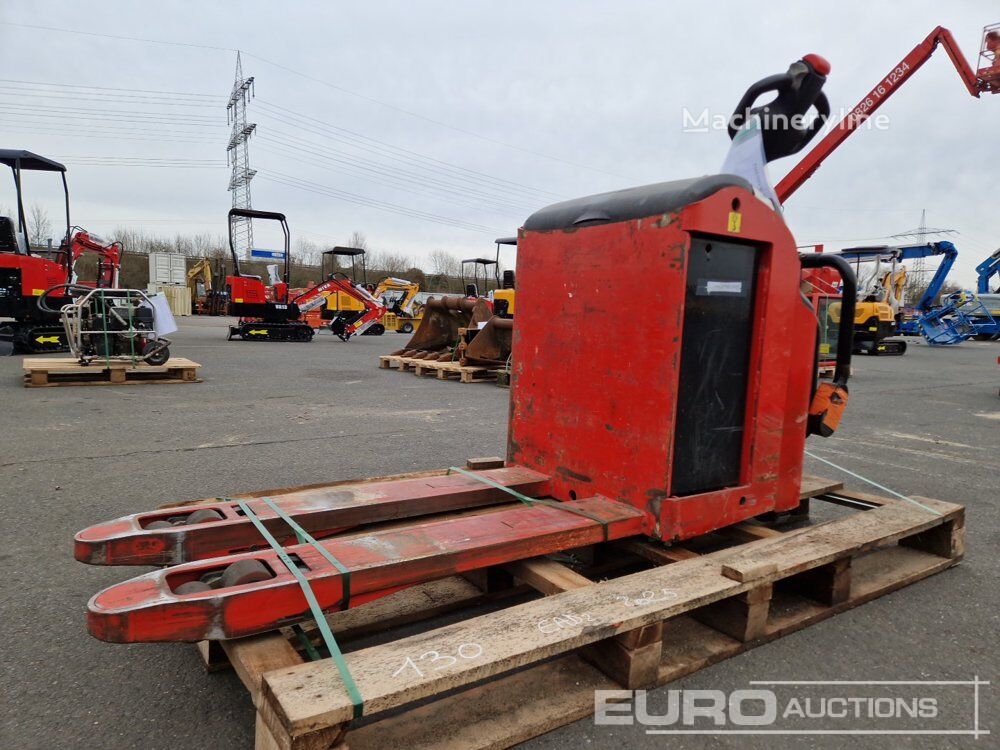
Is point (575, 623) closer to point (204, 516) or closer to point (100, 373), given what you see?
point (204, 516)

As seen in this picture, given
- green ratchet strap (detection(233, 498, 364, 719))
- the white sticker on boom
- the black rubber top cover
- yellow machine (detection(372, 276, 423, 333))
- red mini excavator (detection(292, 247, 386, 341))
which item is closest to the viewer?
green ratchet strap (detection(233, 498, 364, 719))

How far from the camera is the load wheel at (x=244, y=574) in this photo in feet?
5.35

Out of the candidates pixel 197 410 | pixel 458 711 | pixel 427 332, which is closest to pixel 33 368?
pixel 197 410

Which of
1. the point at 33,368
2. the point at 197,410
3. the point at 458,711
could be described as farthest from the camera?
the point at 33,368

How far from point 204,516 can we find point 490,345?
731 cm

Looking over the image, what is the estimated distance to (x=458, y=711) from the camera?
5.32 ft

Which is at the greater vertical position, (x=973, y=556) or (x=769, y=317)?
(x=769, y=317)

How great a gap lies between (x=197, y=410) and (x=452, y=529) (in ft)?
17.0

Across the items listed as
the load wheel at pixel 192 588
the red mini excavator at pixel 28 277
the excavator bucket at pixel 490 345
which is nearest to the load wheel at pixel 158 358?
the red mini excavator at pixel 28 277

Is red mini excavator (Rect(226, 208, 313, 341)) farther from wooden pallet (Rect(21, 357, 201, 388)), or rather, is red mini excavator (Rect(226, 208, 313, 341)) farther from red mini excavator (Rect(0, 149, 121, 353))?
wooden pallet (Rect(21, 357, 201, 388))

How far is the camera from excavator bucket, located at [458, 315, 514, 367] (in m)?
9.29

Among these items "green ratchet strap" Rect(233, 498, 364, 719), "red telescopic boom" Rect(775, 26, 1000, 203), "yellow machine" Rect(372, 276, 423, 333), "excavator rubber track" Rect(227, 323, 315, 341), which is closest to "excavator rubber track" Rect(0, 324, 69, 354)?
"excavator rubber track" Rect(227, 323, 315, 341)

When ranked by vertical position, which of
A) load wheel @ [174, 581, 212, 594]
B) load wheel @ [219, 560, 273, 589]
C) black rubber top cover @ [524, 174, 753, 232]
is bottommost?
load wheel @ [174, 581, 212, 594]

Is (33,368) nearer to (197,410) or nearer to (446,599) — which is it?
(197,410)
